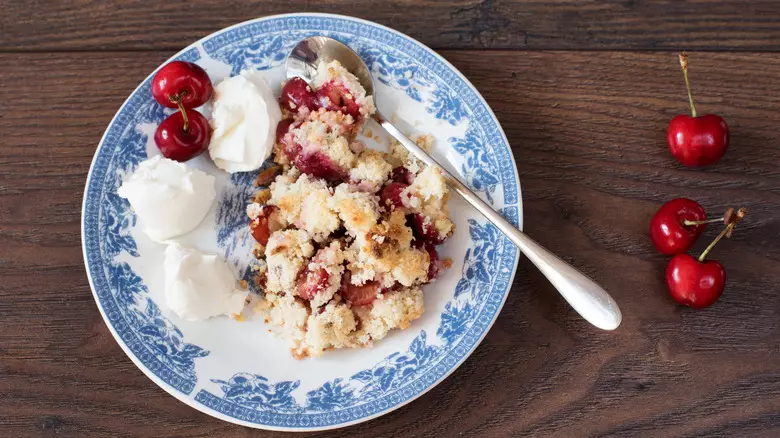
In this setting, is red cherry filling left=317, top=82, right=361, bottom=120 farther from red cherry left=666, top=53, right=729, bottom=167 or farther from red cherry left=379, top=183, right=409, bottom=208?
red cherry left=666, top=53, right=729, bottom=167

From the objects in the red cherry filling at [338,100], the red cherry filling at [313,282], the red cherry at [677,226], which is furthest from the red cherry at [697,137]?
the red cherry filling at [313,282]

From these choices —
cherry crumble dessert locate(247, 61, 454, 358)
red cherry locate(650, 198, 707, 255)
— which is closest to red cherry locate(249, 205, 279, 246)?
cherry crumble dessert locate(247, 61, 454, 358)

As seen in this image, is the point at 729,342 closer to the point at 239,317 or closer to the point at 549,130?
the point at 549,130

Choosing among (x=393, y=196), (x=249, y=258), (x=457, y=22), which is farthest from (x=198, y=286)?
(x=457, y=22)

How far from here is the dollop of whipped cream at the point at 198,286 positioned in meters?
1.58

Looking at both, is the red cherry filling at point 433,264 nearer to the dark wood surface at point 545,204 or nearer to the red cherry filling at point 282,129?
the dark wood surface at point 545,204

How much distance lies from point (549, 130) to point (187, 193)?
0.95 meters

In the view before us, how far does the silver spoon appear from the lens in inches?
59.7

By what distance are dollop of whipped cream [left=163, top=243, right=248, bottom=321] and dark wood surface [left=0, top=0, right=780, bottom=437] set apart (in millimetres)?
271

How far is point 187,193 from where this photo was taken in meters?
1.60

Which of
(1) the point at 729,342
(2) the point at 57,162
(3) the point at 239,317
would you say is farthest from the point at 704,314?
(2) the point at 57,162

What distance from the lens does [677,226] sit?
1.70 m

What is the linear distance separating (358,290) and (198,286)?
0.37m

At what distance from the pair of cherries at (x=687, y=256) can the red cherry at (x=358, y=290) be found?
742mm
